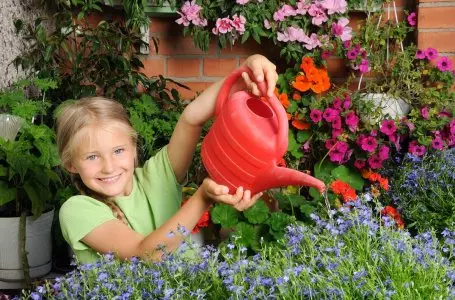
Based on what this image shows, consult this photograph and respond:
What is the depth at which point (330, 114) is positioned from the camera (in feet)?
11.1

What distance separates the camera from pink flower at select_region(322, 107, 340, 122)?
336cm

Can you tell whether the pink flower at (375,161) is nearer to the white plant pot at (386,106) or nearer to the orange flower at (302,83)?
the white plant pot at (386,106)

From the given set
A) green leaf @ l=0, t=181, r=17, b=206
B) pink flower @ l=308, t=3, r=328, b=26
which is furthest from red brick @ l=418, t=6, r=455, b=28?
green leaf @ l=0, t=181, r=17, b=206

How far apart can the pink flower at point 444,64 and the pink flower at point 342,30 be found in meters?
0.43

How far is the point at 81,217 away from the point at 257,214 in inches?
40.6

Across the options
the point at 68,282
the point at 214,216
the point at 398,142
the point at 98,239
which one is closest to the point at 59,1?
the point at 214,216

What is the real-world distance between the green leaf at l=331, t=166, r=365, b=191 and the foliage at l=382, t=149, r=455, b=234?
0.25 metres

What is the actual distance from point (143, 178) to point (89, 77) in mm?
1665

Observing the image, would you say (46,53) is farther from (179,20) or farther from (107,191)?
(107,191)

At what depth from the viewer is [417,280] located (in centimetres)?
141

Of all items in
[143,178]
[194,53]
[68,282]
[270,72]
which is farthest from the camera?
[194,53]

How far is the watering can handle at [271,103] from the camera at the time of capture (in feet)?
5.16

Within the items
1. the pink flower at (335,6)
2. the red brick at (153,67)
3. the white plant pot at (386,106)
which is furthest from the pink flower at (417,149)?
the red brick at (153,67)

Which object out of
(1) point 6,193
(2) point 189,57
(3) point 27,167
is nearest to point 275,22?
(2) point 189,57
